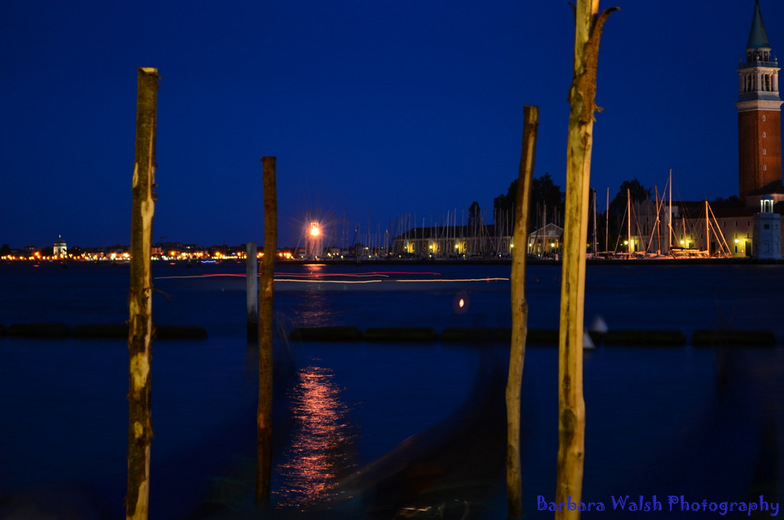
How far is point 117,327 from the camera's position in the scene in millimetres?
27531

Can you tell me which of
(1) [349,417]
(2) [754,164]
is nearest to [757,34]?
(2) [754,164]

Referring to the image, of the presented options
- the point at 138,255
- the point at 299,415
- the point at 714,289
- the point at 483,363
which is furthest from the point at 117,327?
the point at 714,289

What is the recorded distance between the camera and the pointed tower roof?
145 m

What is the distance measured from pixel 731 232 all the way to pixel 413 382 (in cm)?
13679

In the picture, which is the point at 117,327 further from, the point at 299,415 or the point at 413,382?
the point at 299,415

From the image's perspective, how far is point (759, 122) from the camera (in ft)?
456

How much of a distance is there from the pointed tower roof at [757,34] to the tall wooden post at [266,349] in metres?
155

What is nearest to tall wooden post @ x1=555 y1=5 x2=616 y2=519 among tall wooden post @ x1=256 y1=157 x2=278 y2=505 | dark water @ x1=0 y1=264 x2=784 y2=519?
dark water @ x1=0 y1=264 x2=784 y2=519

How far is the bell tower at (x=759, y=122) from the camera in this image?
139 metres

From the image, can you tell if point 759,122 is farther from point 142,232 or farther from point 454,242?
point 142,232

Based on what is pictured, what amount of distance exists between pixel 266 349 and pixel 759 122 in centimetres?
14613

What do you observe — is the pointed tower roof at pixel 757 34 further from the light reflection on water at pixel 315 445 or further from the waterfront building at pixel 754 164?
the light reflection on water at pixel 315 445

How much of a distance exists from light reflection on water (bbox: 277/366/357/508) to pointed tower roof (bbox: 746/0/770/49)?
149 meters

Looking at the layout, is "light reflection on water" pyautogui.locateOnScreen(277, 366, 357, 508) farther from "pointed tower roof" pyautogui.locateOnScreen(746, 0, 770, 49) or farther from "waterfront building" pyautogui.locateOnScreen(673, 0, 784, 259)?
"pointed tower roof" pyautogui.locateOnScreen(746, 0, 770, 49)
